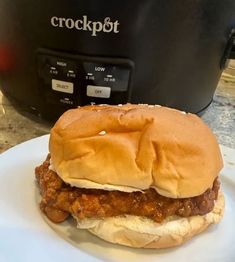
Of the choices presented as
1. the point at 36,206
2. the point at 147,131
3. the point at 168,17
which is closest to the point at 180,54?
the point at 168,17

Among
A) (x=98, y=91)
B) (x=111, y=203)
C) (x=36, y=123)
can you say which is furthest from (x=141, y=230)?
(x=36, y=123)

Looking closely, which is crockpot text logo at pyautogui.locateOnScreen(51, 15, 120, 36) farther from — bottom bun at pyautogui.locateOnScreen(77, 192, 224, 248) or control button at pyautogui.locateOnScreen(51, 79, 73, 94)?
bottom bun at pyautogui.locateOnScreen(77, 192, 224, 248)

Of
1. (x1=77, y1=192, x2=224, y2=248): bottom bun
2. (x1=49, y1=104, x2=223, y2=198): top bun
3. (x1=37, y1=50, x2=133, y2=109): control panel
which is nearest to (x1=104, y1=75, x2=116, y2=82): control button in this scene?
(x1=37, y1=50, x2=133, y2=109): control panel

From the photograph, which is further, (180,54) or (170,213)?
(180,54)

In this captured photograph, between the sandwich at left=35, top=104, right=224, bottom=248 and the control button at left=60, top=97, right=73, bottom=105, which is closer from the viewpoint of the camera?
the sandwich at left=35, top=104, right=224, bottom=248

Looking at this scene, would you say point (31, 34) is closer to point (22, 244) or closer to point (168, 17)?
point (168, 17)

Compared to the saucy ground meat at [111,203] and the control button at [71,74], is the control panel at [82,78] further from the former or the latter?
the saucy ground meat at [111,203]

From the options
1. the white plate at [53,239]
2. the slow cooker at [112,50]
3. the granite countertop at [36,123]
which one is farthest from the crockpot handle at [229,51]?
the white plate at [53,239]
